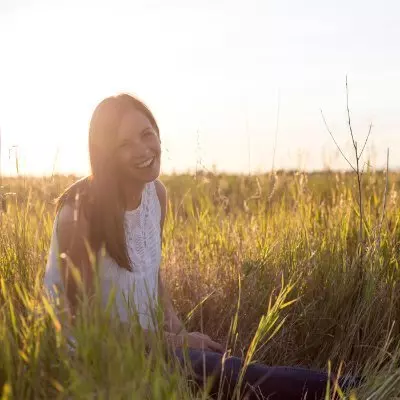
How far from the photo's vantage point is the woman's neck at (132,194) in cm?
266

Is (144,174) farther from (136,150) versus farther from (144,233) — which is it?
(144,233)

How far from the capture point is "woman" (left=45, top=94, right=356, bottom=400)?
7.47 feet

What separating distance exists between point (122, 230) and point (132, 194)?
278 mm

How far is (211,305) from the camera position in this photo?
3.18 metres

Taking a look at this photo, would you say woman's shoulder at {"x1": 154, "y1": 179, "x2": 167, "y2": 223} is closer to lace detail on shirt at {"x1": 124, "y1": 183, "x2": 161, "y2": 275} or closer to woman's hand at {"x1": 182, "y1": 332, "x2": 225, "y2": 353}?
lace detail on shirt at {"x1": 124, "y1": 183, "x2": 161, "y2": 275}

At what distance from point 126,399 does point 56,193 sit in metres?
2.09

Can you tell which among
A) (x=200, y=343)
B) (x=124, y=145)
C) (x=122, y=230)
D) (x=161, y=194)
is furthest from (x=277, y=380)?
(x=161, y=194)

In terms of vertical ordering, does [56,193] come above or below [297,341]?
above

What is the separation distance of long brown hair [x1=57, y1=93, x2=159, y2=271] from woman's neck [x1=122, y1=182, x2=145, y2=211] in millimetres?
98

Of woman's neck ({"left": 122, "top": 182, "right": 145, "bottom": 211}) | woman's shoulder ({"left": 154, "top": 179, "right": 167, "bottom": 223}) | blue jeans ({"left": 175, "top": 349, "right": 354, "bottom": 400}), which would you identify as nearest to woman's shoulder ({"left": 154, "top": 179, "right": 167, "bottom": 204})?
woman's shoulder ({"left": 154, "top": 179, "right": 167, "bottom": 223})

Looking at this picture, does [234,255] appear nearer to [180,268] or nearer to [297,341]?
[180,268]

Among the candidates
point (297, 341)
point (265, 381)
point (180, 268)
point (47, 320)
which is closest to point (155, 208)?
point (180, 268)

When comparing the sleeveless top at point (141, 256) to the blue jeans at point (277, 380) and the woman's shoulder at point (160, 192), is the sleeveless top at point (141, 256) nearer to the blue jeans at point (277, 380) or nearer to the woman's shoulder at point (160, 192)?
the woman's shoulder at point (160, 192)

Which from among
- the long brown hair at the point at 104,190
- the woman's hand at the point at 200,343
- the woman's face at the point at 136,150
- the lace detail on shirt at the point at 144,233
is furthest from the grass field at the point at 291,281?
the woman's face at the point at 136,150
